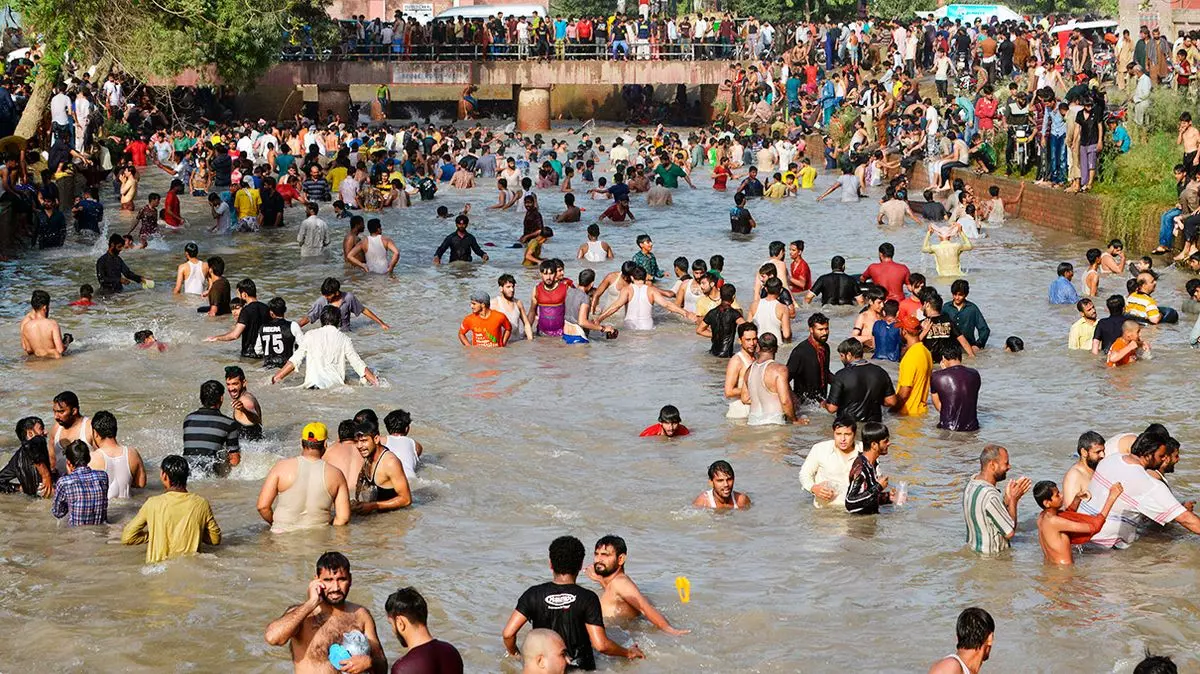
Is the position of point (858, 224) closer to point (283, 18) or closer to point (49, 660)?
point (283, 18)

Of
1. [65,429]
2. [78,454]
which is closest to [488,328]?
[65,429]

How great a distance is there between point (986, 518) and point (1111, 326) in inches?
270

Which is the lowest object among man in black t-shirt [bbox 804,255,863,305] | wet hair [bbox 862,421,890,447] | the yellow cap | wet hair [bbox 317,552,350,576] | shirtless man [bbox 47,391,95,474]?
man in black t-shirt [bbox 804,255,863,305]

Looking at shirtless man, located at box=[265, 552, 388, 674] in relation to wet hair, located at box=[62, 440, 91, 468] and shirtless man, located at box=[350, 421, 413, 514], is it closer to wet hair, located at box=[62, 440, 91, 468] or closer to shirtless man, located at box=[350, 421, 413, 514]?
shirtless man, located at box=[350, 421, 413, 514]

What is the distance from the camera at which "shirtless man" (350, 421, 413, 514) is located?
11.8m

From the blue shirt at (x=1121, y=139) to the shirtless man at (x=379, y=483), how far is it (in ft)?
57.6

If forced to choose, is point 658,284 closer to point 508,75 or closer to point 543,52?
point 508,75

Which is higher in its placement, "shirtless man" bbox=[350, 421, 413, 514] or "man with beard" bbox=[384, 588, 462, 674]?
"man with beard" bbox=[384, 588, 462, 674]

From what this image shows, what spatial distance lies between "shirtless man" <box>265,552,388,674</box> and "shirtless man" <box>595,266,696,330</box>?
10.6 meters

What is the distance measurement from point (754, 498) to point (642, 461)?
1.48 metres

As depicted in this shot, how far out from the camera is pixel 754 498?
12.5 m

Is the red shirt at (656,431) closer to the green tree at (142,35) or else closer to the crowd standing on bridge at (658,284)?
the crowd standing on bridge at (658,284)

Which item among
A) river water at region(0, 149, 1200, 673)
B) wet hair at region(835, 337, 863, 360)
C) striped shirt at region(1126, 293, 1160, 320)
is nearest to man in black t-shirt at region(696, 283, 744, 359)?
river water at region(0, 149, 1200, 673)

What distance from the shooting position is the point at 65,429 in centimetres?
1236
